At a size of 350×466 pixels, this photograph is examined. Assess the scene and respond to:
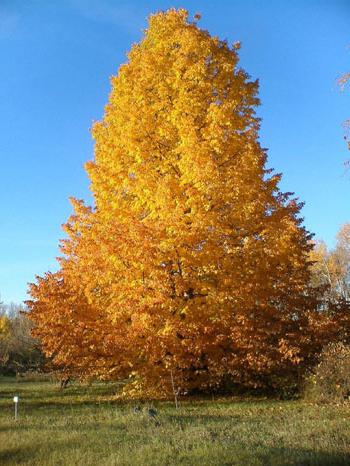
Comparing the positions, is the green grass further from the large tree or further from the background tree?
the background tree

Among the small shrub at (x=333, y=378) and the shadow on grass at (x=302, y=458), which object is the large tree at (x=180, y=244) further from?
the shadow on grass at (x=302, y=458)

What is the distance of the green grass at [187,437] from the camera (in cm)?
732

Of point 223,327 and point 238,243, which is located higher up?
point 238,243

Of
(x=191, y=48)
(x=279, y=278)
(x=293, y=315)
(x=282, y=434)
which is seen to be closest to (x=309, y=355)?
(x=293, y=315)

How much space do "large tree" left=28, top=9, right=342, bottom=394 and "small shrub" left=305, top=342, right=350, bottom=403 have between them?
3.35 ft

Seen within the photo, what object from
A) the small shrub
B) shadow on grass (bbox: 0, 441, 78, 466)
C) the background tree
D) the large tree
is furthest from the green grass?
the background tree

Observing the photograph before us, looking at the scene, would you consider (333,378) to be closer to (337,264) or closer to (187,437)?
(187,437)

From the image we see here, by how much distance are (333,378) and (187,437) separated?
7.03 metres

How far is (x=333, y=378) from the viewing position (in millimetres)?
14438

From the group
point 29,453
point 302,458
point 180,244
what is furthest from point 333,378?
point 29,453

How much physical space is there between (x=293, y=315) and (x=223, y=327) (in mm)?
3371

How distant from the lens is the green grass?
7.32 meters

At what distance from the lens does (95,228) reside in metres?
16.9

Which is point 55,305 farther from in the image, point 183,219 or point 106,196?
point 183,219
